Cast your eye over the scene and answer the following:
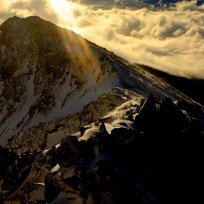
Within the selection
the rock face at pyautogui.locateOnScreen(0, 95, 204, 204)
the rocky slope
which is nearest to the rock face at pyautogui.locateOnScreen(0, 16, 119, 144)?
the rocky slope

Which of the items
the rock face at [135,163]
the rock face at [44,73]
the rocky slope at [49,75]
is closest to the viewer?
the rock face at [135,163]

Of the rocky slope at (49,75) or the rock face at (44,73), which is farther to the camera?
the rock face at (44,73)

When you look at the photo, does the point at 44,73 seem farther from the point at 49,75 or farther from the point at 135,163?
the point at 135,163

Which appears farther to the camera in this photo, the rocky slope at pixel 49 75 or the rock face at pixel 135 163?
the rocky slope at pixel 49 75

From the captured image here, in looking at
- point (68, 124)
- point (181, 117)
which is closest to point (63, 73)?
point (68, 124)

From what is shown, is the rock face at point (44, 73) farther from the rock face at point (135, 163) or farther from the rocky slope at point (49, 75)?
the rock face at point (135, 163)

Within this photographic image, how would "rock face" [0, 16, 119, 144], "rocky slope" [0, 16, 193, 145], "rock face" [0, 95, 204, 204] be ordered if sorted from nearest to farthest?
1. "rock face" [0, 95, 204, 204]
2. "rocky slope" [0, 16, 193, 145]
3. "rock face" [0, 16, 119, 144]

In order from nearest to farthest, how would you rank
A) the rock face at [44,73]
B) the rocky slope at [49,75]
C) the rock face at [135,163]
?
the rock face at [135,163] < the rocky slope at [49,75] < the rock face at [44,73]

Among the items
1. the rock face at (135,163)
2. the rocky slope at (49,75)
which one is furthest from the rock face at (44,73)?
the rock face at (135,163)

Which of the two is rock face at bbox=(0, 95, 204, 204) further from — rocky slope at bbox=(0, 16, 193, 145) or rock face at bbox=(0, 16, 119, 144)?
rock face at bbox=(0, 16, 119, 144)
